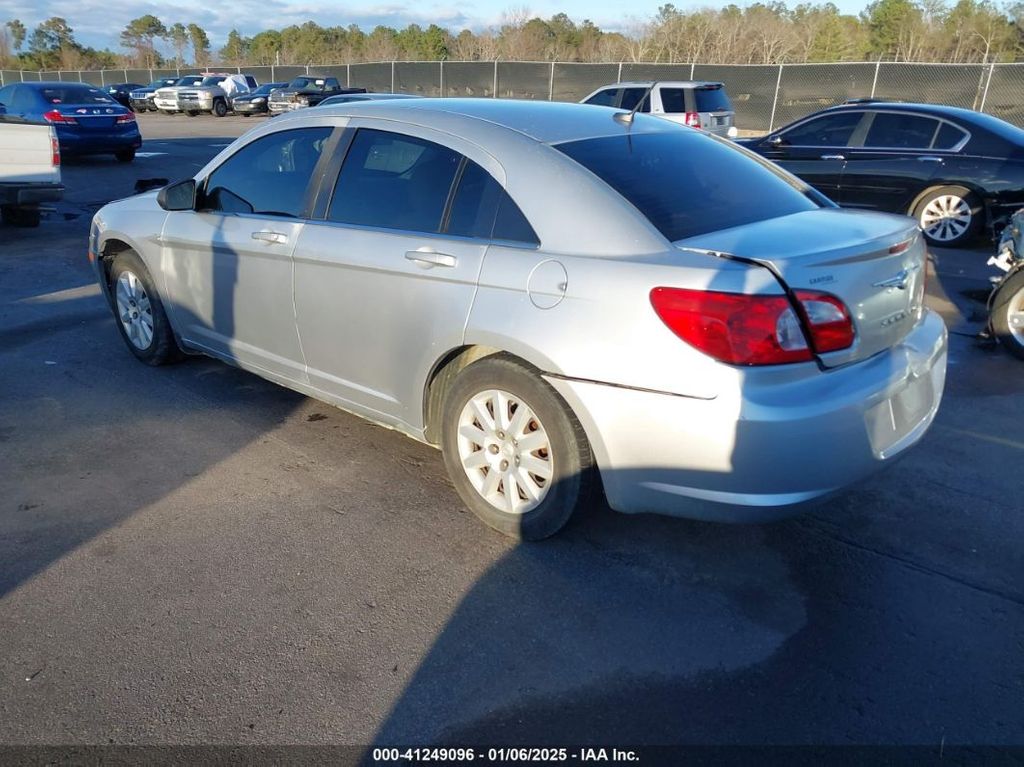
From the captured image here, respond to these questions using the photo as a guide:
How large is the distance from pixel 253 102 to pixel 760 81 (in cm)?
2077

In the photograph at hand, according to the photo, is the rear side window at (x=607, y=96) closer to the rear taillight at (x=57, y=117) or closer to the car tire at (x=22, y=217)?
the car tire at (x=22, y=217)

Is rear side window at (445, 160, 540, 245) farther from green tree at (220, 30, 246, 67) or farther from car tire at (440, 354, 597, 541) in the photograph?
green tree at (220, 30, 246, 67)

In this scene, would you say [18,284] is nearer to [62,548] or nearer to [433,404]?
[62,548]

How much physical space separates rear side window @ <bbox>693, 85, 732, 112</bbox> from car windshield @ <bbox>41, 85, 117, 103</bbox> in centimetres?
1203

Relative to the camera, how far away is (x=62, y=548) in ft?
11.4

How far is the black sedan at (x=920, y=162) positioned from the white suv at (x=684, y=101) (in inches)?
187

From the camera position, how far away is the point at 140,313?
5484 mm

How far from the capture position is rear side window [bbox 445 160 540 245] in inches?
131

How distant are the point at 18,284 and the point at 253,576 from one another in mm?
6319

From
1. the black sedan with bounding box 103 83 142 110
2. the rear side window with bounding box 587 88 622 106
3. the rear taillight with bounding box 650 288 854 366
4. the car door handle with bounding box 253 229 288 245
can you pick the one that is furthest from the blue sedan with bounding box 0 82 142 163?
the black sedan with bounding box 103 83 142 110

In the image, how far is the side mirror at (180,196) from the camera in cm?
479

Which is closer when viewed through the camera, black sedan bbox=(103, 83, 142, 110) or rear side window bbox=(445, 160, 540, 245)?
rear side window bbox=(445, 160, 540, 245)

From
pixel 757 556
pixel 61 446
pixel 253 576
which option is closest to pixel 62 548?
pixel 253 576

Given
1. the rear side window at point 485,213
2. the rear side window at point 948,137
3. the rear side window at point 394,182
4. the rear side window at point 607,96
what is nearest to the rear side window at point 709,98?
the rear side window at point 607,96
